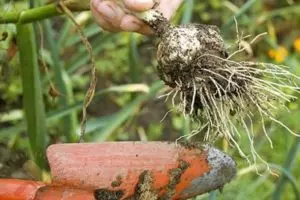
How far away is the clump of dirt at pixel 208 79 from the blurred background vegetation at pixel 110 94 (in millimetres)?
153

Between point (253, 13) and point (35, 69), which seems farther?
point (253, 13)

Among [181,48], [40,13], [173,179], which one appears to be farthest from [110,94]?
[173,179]

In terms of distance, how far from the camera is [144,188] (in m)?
1.11

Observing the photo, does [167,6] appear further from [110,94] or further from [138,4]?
[110,94]

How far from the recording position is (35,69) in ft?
5.08

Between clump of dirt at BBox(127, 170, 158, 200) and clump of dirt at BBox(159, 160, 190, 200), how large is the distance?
1.0 inches

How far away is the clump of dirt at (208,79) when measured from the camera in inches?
49.6

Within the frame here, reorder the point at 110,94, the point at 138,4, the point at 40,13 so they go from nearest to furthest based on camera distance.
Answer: the point at 138,4
the point at 40,13
the point at 110,94

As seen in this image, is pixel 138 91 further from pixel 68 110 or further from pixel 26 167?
pixel 26 167

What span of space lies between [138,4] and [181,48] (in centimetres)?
9

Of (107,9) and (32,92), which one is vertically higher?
(107,9)

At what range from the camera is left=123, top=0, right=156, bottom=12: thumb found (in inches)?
47.8

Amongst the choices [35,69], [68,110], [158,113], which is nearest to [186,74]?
[35,69]

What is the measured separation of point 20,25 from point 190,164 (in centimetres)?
46
